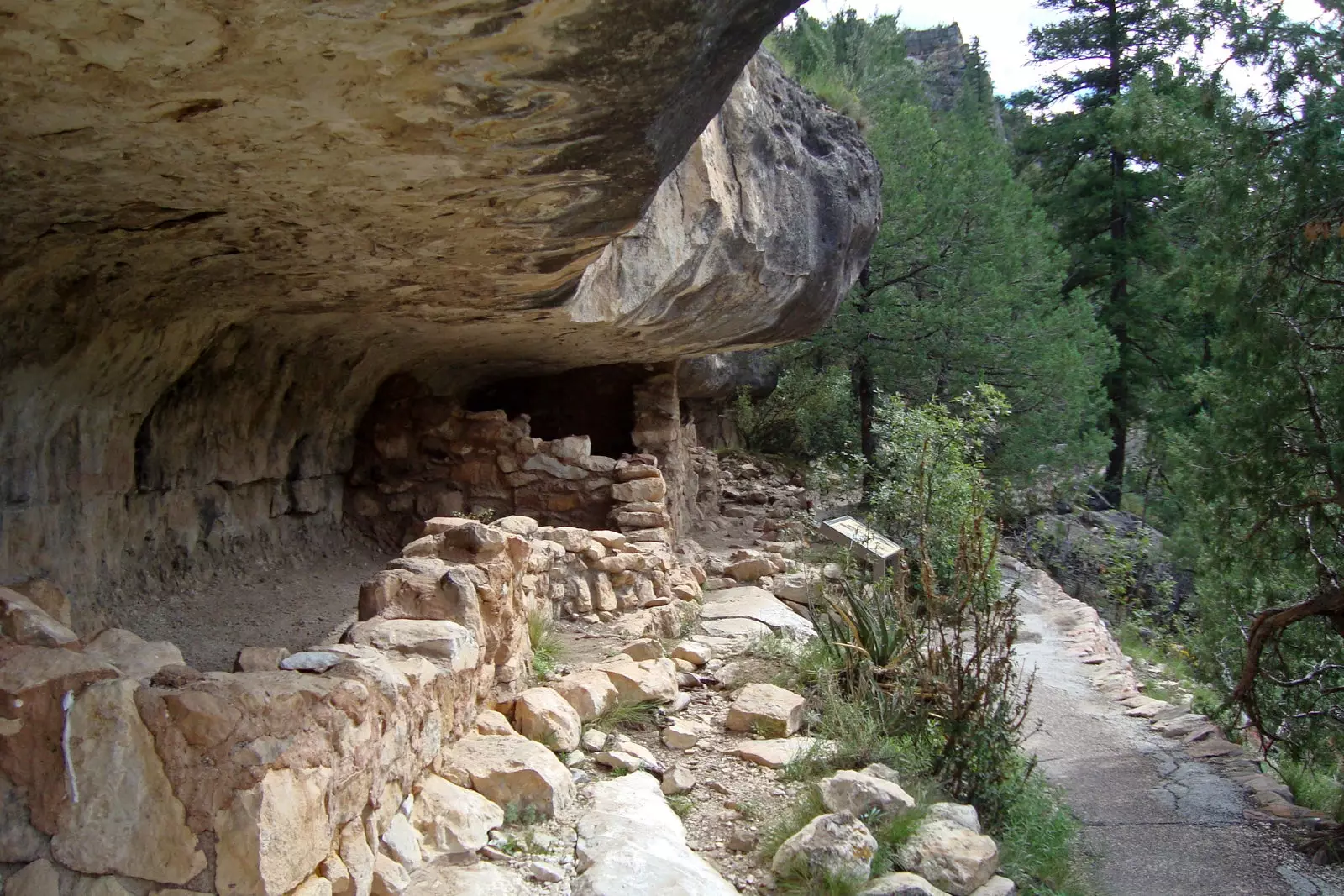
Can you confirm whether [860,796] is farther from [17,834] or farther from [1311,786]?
[1311,786]

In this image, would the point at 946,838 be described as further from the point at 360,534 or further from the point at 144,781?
the point at 360,534

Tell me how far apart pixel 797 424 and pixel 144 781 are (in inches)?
481

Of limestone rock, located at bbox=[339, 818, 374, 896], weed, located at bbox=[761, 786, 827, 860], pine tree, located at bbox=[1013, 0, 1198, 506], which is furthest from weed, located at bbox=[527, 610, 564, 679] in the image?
pine tree, located at bbox=[1013, 0, 1198, 506]

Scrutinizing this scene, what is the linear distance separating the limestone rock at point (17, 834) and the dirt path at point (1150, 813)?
3.72 m

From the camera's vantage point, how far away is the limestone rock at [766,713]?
14.2 ft

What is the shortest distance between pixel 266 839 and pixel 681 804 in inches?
70.2

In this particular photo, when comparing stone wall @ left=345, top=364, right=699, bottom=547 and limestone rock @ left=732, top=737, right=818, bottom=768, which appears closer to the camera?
limestone rock @ left=732, top=737, right=818, bottom=768

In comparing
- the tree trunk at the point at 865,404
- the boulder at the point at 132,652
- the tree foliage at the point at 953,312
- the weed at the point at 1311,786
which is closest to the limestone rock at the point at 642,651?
the boulder at the point at 132,652

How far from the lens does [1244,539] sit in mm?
6367

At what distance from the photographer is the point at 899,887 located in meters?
3.11

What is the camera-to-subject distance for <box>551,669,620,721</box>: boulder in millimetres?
4039

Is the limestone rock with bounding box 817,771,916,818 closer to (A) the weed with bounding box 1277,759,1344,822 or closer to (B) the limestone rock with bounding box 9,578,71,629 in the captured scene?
(B) the limestone rock with bounding box 9,578,71,629

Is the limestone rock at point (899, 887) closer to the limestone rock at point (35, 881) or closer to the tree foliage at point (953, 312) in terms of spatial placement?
the limestone rock at point (35, 881)

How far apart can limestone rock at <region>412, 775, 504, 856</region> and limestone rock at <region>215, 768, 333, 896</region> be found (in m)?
0.65
